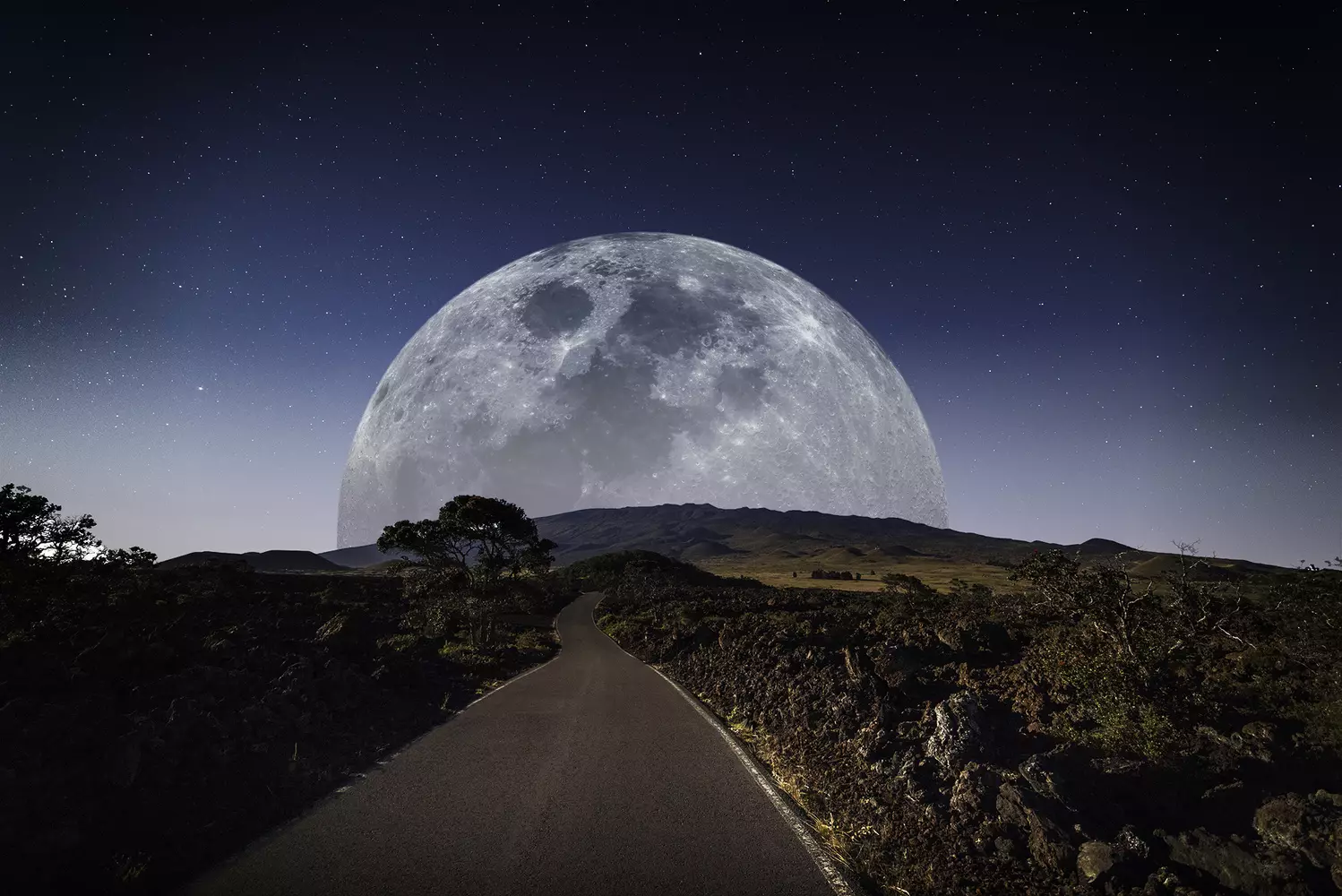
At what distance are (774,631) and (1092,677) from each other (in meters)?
8.46

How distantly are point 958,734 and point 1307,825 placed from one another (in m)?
3.03

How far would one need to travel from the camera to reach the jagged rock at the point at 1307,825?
185 inches

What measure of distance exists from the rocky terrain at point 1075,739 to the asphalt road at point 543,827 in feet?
3.03

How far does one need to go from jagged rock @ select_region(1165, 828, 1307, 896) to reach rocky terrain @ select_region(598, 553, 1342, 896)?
0.01 m

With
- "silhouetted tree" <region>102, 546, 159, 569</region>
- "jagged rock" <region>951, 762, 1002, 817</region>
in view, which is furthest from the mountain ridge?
"jagged rock" <region>951, 762, 1002, 817</region>

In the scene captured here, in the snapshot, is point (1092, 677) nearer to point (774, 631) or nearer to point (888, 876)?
point (888, 876)

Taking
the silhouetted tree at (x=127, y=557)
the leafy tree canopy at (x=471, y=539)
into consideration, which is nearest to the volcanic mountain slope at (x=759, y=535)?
the leafy tree canopy at (x=471, y=539)

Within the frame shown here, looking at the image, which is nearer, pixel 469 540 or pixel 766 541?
pixel 469 540

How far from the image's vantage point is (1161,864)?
16.4ft

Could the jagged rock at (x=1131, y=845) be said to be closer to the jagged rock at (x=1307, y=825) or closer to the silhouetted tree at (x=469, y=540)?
the jagged rock at (x=1307, y=825)

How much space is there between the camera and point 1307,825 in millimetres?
4977

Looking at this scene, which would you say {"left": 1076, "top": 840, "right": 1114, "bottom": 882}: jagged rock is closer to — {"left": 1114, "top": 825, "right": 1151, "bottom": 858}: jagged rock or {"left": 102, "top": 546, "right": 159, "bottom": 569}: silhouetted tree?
{"left": 1114, "top": 825, "right": 1151, "bottom": 858}: jagged rock

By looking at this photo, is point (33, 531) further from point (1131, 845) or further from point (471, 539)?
point (1131, 845)

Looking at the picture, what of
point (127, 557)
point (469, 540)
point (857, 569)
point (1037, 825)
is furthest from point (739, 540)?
point (1037, 825)
